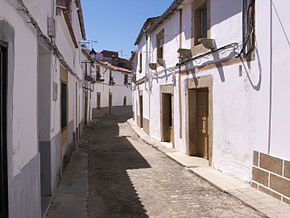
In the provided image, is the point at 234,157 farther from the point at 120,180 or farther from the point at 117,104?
the point at 117,104

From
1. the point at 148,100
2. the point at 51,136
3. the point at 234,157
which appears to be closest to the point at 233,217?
the point at 234,157

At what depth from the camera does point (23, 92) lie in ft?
9.64

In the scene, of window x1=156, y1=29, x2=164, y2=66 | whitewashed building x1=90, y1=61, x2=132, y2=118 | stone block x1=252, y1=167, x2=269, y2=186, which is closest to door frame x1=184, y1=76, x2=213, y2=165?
stone block x1=252, y1=167, x2=269, y2=186

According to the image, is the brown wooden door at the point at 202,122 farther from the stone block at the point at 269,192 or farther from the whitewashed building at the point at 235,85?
the stone block at the point at 269,192

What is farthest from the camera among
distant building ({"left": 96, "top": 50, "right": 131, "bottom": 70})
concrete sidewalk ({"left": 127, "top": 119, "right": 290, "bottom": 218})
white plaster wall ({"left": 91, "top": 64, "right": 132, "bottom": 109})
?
distant building ({"left": 96, "top": 50, "right": 131, "bottom": 70})

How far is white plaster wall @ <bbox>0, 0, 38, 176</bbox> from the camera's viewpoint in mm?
2615

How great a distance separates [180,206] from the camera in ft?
15.0

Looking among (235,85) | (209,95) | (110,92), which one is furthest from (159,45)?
(110,92)

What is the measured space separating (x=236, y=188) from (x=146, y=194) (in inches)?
65.7

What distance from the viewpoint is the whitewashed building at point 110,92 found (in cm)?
2384

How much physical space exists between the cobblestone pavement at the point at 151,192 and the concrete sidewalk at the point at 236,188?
0.12m

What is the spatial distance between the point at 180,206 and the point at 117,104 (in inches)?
1038

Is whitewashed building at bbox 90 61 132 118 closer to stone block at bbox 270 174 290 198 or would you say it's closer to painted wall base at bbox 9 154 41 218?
stone block at bbox 270 174 290 198

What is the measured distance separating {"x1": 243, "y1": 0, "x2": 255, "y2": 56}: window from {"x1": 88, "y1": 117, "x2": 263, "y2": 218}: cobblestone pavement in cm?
273
